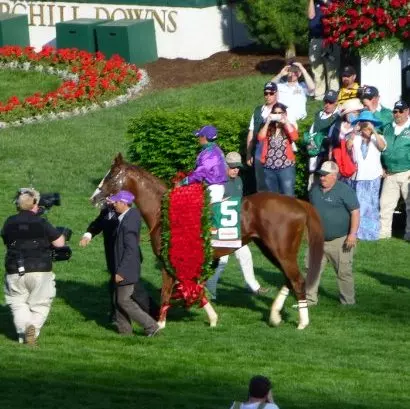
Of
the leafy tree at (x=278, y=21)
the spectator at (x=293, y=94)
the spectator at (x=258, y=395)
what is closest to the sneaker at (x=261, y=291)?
the spectator at (x=293, y=94)

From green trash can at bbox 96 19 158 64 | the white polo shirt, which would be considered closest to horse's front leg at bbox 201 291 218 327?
the white polo shirt

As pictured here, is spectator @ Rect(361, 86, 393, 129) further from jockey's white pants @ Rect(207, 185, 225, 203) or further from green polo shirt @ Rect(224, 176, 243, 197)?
jockey's white pants @ Rect(207, 185, 225, 203)

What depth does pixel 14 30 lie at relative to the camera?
30062 millimetres

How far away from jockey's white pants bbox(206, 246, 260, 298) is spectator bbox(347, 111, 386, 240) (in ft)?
8.69

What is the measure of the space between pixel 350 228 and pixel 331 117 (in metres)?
3.27

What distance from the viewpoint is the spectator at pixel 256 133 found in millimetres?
19266

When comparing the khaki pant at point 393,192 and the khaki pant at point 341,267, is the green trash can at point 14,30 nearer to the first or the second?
the khaki pant at point 393,192

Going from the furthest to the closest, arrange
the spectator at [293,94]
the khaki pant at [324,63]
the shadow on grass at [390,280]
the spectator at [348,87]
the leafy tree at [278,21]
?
the leafy tree at [278,21]
the khaki pant at [324,63]
the spectator at [293,94]
the spectator at [348,87]
the shadow on grass at [390,280]

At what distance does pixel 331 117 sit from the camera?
63.8ft

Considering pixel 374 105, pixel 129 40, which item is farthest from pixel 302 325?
pixel 129 40

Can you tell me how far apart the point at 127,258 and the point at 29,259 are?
102cm

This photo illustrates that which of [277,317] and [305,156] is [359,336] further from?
[305,156]

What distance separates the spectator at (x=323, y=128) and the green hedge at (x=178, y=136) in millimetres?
897

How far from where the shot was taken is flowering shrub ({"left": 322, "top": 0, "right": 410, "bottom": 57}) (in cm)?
2323
